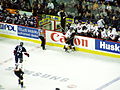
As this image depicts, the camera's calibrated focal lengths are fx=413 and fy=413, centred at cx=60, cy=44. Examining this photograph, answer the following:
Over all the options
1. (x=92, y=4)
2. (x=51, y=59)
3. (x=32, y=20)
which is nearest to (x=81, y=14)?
(x=92, y=4)

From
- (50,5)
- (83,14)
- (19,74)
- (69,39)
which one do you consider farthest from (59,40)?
(19,74)

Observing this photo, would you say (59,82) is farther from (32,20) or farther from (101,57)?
(32,20)

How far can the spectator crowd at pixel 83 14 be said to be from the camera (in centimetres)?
2877

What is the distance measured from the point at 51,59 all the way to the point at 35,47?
9.16ft

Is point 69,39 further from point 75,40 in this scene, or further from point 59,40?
point 59,40

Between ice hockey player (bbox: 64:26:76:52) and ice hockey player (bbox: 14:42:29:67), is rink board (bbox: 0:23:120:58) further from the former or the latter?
ice hockey player (bbox: 14:42:29:67)

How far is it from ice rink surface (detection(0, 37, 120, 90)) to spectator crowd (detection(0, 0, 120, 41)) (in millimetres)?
2072

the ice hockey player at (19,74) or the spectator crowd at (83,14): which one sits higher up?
the spectator crowd at (83,14)

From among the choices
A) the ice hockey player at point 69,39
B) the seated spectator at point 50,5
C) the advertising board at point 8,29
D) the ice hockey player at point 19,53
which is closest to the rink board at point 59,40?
the advertising board at point 8,29

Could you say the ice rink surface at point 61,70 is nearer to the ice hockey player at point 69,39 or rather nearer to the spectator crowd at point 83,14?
the ice hockey player at point 69,39

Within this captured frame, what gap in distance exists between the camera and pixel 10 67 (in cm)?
2562

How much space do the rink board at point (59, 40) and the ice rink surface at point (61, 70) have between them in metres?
0.35

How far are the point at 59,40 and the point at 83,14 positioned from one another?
12.4 ft

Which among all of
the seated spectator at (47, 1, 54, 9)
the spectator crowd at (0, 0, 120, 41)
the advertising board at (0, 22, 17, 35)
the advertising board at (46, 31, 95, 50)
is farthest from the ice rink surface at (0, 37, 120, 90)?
the seated spectator at (47, 1, 54, 9)
